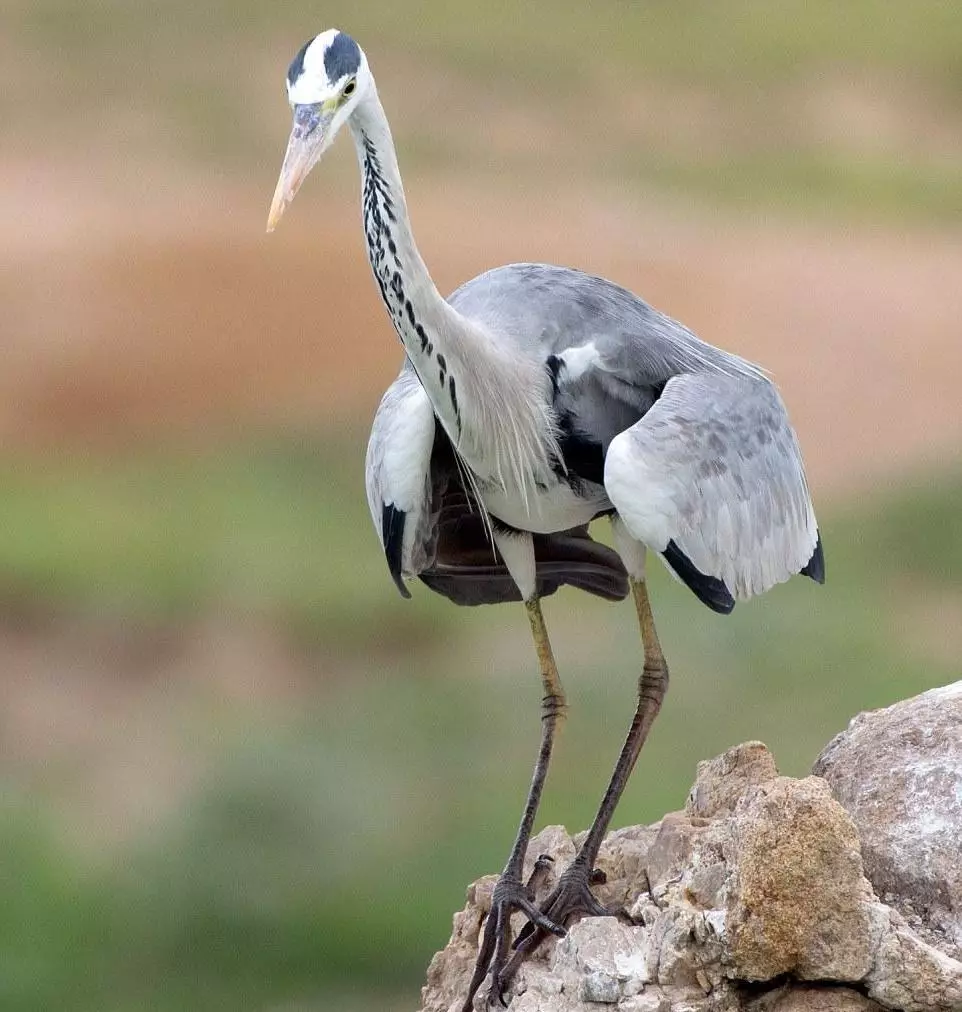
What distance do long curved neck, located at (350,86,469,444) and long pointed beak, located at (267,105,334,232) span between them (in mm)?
126

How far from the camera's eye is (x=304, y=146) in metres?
4.68

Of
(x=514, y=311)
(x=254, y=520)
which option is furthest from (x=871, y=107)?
(x=514, y=311)

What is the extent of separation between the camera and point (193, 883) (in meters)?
10.7

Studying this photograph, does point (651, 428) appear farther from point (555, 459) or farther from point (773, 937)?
point (773, 937)

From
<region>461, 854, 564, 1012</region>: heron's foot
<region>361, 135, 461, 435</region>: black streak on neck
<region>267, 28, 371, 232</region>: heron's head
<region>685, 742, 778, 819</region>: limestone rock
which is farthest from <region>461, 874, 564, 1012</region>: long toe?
<region>267, 28, 371, 232</region>: heron's head

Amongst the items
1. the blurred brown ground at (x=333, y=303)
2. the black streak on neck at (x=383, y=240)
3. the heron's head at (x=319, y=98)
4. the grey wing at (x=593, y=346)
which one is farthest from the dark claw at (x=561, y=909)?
the blurred brown ground at (x=333, y=303)

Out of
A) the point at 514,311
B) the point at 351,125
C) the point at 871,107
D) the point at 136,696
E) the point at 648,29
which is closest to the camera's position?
the point at 351,125

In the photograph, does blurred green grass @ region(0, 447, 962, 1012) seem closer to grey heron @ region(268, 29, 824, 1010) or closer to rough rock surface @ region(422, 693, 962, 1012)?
grey heron @ region(268, 29, 824, 1010)

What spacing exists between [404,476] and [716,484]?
692 millimetres

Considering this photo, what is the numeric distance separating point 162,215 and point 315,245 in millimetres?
A: 1291

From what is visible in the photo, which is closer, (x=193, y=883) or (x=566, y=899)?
(x=566, y=899)

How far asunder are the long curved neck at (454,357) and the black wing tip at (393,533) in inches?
8.0

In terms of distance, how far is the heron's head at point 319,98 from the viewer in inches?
185

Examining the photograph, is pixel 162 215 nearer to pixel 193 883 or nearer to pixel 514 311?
pixel 193 883
